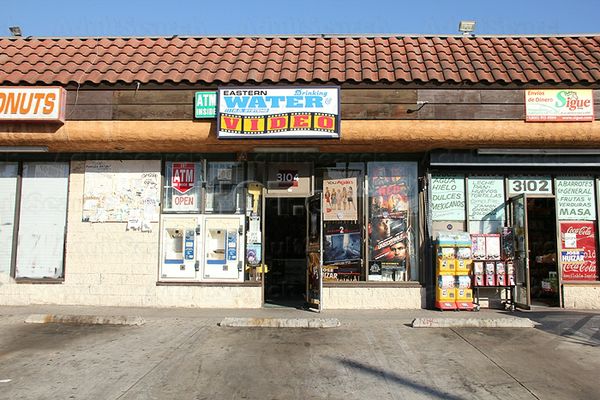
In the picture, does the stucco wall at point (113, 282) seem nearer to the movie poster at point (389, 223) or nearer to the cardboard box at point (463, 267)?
the movie poster at point (389, 223)

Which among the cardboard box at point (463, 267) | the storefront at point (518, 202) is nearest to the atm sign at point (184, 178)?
the storefront at point (518, 202)

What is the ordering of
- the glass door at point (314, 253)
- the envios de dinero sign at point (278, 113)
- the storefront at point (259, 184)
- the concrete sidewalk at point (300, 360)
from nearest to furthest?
the concrete sidewalk at point (300, 360), the envios de dinero sign at point (278, 113), the storefront at point (259, 184), the glass door at point (314, 253)

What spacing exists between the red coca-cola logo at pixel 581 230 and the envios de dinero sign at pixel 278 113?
5.46 meters

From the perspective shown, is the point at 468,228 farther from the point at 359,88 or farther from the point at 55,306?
the point at 55,306

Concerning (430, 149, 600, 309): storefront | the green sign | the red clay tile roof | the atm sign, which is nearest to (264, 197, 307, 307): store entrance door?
the atm sign

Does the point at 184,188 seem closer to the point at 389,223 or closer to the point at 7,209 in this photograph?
the point at 7,209

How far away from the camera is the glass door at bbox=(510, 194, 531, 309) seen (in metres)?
10.2

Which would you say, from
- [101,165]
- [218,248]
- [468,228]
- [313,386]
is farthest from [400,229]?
[101,165]

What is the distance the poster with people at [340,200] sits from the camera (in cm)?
1091

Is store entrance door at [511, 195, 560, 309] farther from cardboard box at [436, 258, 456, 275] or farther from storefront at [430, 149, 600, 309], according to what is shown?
cardboard box at [436, 258, 456, 275]

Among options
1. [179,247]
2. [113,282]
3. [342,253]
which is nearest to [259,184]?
[179,247]

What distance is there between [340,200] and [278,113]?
2.39m

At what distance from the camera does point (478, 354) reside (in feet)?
22.9

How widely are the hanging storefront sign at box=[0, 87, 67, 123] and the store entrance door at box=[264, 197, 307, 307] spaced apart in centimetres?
486
